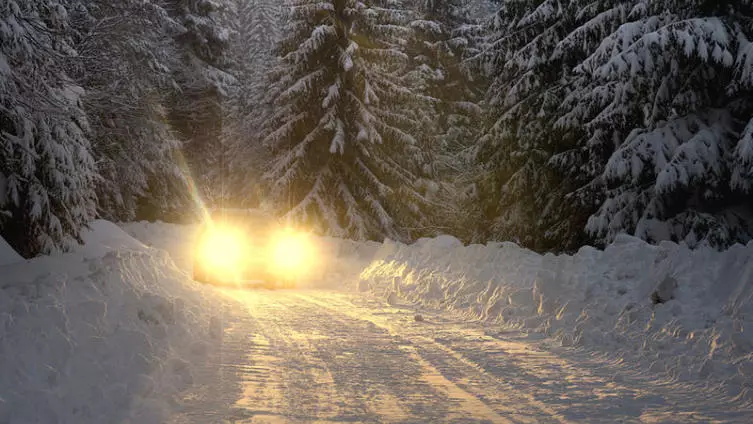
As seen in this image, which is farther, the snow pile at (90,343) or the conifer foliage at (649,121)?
the conifer foliage at (649,121)

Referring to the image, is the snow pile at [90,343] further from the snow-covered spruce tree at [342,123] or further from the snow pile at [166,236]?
the snow pile at [166,236]

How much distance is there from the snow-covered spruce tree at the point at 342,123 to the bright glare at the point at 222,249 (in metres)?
6.45

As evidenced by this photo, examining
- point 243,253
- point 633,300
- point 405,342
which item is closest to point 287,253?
point 243,253

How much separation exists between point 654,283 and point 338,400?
5.44 metres

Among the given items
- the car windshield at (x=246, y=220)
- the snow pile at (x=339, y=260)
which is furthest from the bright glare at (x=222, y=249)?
the snow pile at (x=339, y=260)

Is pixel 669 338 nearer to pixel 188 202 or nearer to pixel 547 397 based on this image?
pixel 547 397

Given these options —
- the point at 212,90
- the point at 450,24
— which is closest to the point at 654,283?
the point at 450,24

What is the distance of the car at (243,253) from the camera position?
17.6 m

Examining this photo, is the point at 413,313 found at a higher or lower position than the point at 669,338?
lower

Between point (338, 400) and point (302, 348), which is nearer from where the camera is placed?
point (338, 400)

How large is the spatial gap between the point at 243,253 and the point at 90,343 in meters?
11.5

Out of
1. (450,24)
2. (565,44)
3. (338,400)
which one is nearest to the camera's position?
(338,400)

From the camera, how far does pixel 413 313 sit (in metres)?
12.6

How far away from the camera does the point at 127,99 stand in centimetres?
1627
